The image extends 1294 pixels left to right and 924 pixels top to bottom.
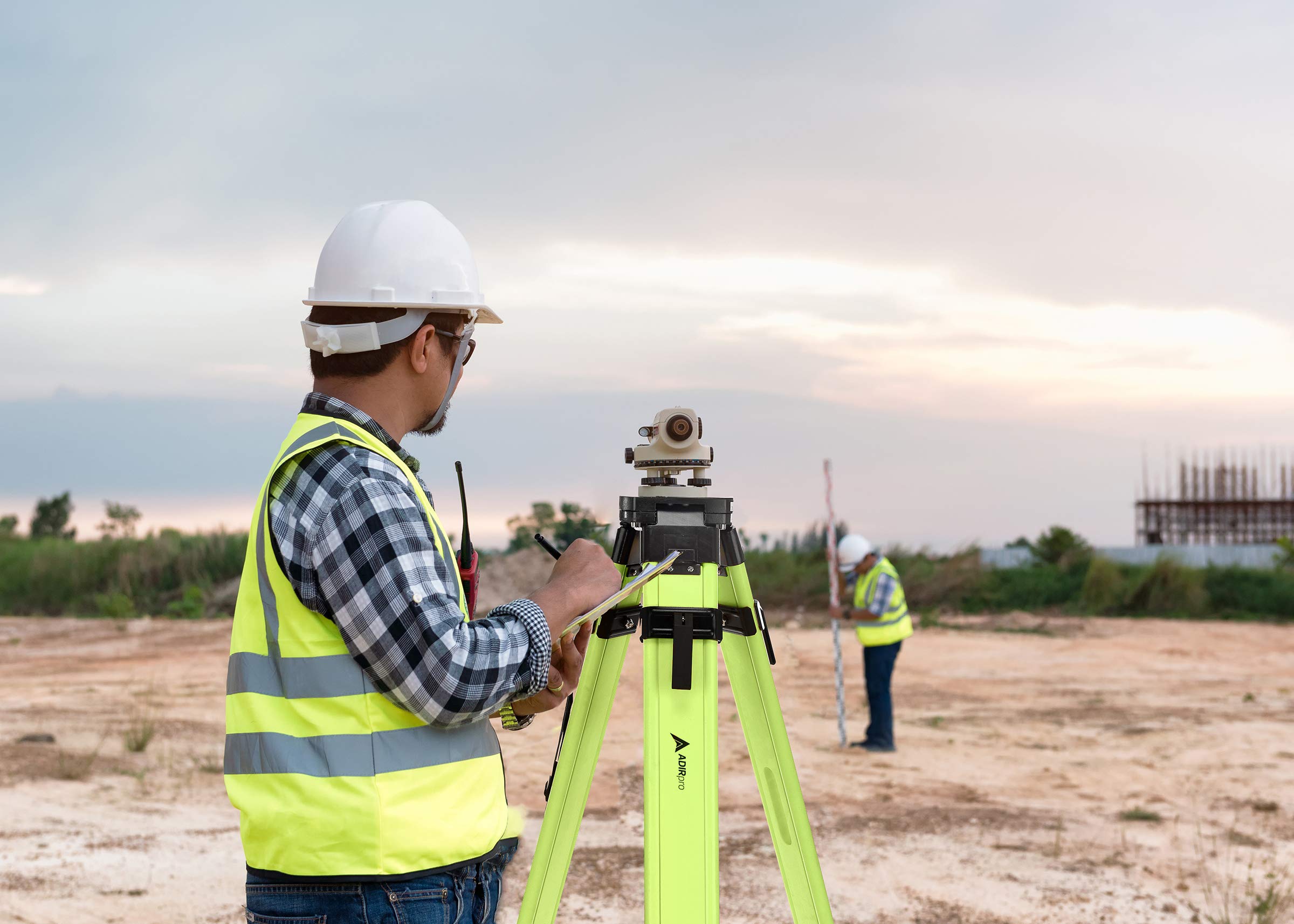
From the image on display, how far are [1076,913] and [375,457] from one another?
465cm

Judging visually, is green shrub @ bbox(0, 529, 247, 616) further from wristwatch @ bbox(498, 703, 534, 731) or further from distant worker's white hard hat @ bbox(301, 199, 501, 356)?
distant worker's white hard hat @ bbox(301, 199, 501, 356)

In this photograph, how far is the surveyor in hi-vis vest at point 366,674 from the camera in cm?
152

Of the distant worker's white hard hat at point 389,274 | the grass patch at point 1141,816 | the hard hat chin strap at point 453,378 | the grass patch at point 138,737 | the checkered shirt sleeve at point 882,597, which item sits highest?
the distant worker's white hard hat at point 389,274

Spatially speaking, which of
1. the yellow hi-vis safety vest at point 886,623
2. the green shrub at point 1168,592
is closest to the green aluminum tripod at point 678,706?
the yellow hi-vis safety vest at point 886,623

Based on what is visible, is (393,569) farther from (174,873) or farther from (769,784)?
(174,873)

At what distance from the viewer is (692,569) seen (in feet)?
8.02

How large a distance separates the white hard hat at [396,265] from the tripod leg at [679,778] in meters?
0.90

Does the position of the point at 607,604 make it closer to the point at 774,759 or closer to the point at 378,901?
the point at 378,901

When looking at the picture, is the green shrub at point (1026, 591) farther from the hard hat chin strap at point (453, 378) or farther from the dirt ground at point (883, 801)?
the hard hat chin strap at point (453, 378)

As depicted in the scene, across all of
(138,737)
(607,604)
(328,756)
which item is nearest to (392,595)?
(328,756)

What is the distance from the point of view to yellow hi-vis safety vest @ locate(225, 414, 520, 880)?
157 centimetres

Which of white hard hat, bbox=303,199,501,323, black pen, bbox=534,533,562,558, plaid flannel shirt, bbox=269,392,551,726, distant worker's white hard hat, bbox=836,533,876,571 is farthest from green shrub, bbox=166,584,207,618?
plaid flannel shirt, bbox=269,392,551,726

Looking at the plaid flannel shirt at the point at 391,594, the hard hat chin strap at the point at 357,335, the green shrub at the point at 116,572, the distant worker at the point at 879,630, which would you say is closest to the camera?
the plaid flannel shirt at the point at 391,594

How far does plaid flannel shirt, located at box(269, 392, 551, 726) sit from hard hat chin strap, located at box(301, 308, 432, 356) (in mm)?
208
